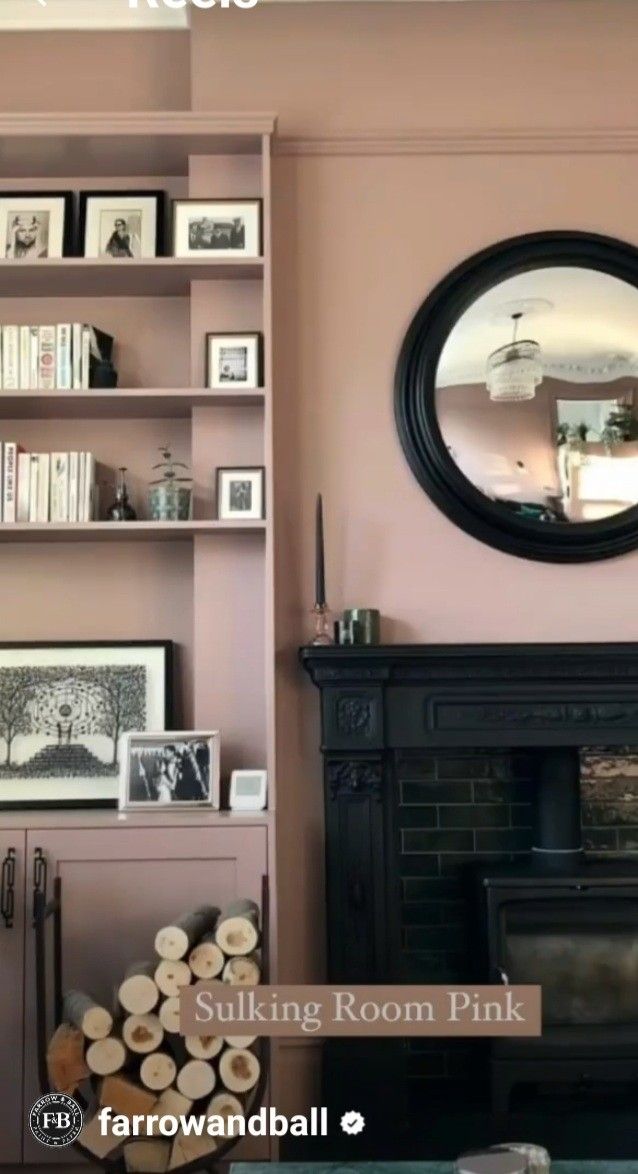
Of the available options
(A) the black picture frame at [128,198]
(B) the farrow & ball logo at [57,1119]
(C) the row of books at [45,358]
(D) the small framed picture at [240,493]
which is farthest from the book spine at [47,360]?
(B) the farrow & ball logo at [57,1119]

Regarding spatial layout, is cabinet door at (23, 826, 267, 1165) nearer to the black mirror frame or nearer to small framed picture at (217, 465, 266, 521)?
small framed picture at (217, 465, 266, 521)

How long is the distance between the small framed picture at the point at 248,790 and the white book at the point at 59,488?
864 mm

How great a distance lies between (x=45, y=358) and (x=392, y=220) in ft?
3.62

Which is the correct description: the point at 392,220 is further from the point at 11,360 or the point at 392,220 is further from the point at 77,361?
the point at 11,360

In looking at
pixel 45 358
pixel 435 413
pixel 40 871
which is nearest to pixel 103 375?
pixel 45 358

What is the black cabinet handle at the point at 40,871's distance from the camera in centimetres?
282

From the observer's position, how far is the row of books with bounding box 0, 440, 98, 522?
10.3 feet

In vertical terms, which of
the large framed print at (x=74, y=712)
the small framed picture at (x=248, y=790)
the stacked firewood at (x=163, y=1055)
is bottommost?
the stacked firewood at (x=163, y=1055)

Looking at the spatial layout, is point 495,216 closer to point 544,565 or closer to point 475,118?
point 475,118

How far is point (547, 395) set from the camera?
332cm

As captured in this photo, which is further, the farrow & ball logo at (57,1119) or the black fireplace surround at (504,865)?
the black fireplace surround at (504,865)

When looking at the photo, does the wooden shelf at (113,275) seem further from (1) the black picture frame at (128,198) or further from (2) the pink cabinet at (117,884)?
(2) the pink cabinet at (117,884)

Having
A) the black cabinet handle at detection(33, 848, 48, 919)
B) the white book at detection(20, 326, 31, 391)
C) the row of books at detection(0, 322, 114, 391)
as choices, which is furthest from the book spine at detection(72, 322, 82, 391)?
the black cabinet handle at detection(33, 848, 48, 919)

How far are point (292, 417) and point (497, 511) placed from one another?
2.15 ft
